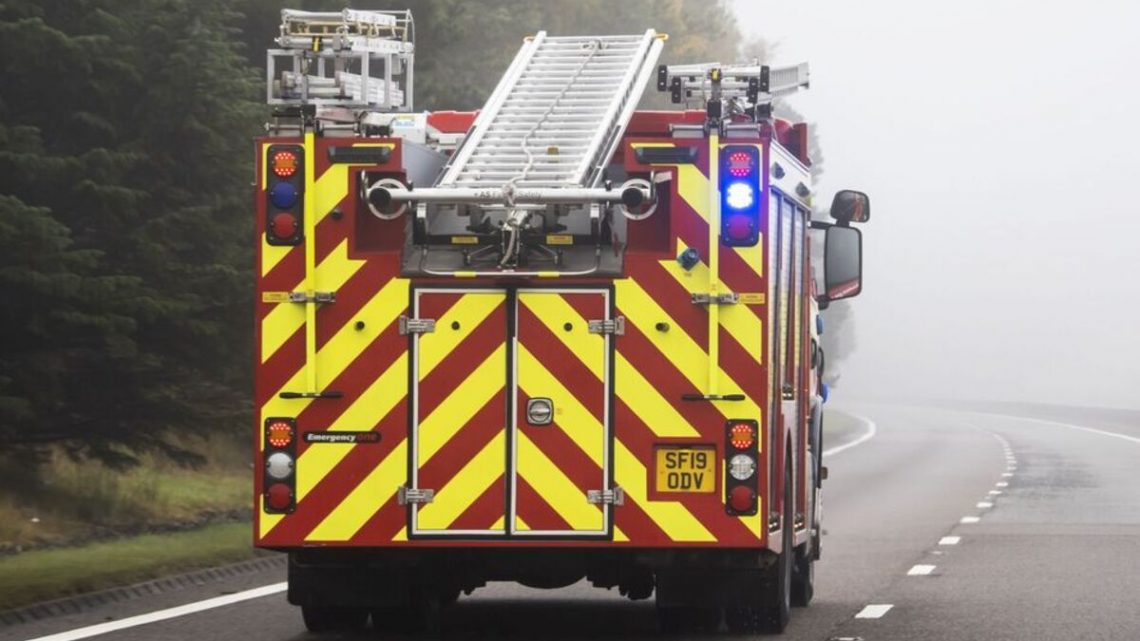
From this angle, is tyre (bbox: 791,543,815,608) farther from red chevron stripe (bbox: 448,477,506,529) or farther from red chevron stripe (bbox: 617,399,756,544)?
red chevron stripe (bbox: 448,477,506,529)

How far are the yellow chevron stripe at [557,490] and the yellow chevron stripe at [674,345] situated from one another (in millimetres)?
461

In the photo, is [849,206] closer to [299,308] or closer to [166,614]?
[299,308]

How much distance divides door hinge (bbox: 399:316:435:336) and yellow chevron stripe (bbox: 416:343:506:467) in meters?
0.28

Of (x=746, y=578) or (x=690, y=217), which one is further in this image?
(x=746, y=578)

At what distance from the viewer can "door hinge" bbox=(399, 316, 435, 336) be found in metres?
11.8

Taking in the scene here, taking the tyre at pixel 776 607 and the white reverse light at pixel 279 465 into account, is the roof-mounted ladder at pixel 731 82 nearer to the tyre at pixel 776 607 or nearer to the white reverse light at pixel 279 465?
the tyre at pixel 776 607

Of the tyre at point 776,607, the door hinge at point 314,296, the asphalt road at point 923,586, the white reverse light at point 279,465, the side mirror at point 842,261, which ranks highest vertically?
the side mirror at point 842,261

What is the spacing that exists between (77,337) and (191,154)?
1.84 m

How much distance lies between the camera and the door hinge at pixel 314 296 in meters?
11.8

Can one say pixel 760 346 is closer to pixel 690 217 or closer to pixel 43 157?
pixel 690 217

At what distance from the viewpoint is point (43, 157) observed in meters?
17.9

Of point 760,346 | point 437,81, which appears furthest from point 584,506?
point 437,81

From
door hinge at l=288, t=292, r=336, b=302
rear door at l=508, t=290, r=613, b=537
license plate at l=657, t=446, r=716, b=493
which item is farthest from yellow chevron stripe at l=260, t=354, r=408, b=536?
license plate at l=657, t=446, r=716, b=493

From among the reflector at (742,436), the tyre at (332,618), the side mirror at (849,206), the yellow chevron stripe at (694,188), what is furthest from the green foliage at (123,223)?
the reflector at (742,436)
